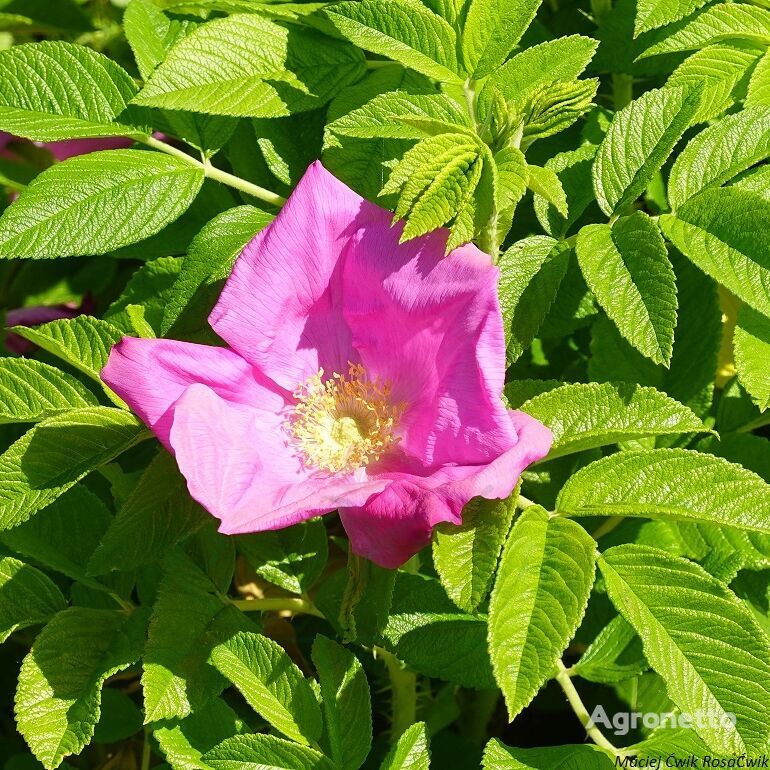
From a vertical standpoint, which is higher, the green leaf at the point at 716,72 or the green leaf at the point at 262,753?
the green leaf at the point at 716,72

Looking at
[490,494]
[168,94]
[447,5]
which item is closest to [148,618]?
[490,494]

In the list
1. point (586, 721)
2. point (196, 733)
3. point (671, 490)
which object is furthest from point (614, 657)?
Result: point (196, 733)

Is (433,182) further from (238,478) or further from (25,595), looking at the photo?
(25,595)

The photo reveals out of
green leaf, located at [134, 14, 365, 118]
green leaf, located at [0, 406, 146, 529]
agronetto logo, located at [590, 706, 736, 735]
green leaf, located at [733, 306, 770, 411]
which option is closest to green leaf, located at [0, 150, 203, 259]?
green leaf, located at [134, 14, 365, 118]

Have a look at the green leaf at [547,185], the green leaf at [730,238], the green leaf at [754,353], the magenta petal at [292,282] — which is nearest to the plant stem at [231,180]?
the magenta petal at [292,282]

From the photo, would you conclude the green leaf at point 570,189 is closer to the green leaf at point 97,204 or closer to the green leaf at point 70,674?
the green leaf at point 97,204
